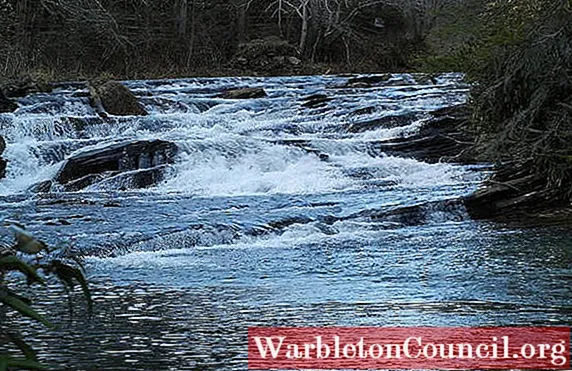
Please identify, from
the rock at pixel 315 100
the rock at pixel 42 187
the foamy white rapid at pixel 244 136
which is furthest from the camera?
the rock at pixel 315 100

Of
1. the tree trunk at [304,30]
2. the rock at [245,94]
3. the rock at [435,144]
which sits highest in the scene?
the tree trunk at [304,30]

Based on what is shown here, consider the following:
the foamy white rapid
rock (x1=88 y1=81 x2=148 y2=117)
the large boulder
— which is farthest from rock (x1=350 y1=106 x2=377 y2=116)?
the large boulder

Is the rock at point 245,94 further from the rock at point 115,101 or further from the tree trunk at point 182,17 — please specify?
the tree trunk at point 182,17

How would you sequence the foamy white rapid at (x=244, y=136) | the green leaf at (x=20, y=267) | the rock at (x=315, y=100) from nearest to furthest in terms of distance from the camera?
the green leaf at (x=20, y=267)
the foamy white rapid at (x=244, y=136)
the rock at (x=315, y=100)

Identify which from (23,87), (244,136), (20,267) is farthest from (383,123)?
(20,267)

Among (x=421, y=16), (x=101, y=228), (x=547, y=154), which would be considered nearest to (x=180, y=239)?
(x=101, y=228)

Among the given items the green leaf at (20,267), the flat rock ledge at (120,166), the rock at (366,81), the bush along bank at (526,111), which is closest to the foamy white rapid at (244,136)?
the flat rock ledge at (120,166)

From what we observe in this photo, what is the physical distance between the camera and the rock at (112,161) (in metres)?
12.9

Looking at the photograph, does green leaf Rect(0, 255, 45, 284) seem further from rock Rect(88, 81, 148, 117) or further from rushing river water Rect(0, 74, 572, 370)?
rock Rect(88, 81, 148, 117)

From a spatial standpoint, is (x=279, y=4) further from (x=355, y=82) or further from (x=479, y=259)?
(x=479, y=259)

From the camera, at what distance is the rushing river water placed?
13.6 feet

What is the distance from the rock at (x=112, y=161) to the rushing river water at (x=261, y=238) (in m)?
0.30

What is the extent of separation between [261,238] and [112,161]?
17.7ft

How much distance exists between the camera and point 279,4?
3262cm
